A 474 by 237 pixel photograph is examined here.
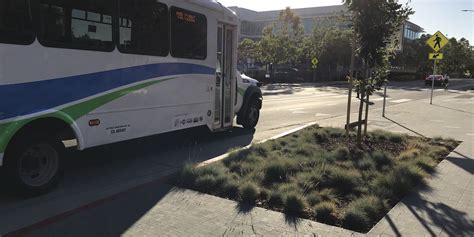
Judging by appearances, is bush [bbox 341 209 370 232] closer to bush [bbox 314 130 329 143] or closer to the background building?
bush [bbox 314 130 329 143]

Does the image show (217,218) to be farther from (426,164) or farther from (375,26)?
(375,26)

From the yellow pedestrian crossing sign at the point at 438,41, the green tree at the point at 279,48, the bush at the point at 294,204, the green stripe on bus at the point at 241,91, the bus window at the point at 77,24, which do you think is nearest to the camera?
the bush at the point at 294,204

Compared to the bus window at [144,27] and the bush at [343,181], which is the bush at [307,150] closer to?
the bush at [343,181]

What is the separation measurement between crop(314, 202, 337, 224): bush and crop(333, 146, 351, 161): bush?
265 centimetres

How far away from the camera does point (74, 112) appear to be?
588cm

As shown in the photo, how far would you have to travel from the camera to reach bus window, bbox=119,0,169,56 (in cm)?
670

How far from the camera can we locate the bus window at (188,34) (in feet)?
26.0

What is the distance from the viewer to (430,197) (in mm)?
5453

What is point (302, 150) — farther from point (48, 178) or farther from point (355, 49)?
point (48, 178)

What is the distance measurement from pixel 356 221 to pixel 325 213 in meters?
0.35

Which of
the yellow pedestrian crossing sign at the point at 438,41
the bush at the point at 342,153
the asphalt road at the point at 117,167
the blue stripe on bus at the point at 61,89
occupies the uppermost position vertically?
the yellow pedestrian crossing sign at the point at 438,41

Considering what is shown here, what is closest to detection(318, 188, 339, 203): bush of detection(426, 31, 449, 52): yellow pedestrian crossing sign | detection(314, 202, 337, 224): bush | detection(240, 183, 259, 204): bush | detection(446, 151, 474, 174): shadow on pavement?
detection(314, 202, 337, 224): bush

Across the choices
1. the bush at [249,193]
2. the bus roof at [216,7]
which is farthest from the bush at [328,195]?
the bus roof at [216,7]

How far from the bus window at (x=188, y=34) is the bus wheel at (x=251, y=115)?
2.70 meters
